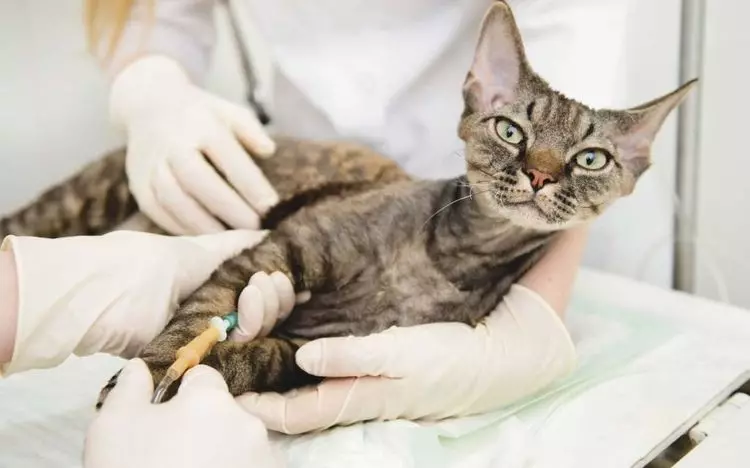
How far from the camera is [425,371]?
818 mm

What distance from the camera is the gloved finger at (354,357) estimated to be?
788mm

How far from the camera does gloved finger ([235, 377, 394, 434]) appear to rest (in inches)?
31.0

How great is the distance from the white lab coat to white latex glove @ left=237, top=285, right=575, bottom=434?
321 millimetres

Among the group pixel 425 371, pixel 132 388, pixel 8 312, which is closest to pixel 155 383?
pixel 132 388

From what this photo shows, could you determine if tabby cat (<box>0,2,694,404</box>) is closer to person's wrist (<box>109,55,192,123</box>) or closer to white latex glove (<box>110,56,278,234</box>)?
white latex glove (<box>110,56,278,234</box>)

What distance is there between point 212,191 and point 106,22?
42 cm

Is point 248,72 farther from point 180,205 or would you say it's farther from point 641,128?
point 641,128

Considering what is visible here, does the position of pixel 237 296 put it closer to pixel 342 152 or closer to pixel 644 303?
pixel 342 152

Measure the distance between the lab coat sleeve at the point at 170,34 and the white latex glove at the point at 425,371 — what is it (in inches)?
28.2

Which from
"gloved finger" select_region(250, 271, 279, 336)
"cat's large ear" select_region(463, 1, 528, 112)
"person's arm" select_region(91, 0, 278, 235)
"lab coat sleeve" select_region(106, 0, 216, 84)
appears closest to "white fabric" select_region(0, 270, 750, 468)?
"gloved finger" select_region(250, 271, 279, 336)

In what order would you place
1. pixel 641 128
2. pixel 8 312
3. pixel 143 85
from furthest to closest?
pixel 143 85 < pixel 641 128 < pixel 8 312

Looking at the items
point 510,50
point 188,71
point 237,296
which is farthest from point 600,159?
point 188,71

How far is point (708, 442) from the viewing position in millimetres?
803

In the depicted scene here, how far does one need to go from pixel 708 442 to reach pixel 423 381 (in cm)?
29
